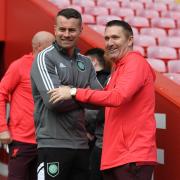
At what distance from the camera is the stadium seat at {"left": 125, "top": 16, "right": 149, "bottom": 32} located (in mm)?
8438

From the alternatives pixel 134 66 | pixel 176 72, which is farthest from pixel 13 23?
pixel 134 66

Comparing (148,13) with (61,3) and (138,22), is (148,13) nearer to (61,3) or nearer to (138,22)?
(138,22)

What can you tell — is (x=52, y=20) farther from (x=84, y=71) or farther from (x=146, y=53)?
(x=84, y=71)

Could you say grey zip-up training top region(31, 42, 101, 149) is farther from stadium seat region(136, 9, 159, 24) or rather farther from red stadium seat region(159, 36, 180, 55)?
stadium seat region(136, 9, 159, 24)

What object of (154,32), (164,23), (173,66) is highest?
(164,23)

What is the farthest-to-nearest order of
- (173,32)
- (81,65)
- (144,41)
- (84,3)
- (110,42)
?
1. (84,3)
2. (173,32)
3. (144,41)
4. (81,65)
5. (110,42)

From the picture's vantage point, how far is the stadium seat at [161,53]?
694 centimetres

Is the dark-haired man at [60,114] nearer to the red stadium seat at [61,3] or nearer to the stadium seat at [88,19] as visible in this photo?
the stadium seat at [88,19]

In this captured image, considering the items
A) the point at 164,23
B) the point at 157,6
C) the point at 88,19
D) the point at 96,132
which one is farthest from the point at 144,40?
the point at 96,132

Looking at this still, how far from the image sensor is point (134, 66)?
10.2ft

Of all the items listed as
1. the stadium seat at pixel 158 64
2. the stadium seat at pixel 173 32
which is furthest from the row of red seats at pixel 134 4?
the stadium seat at pixel 158 64

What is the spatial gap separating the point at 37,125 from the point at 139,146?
698 millimetres

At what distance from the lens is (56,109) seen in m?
3.26

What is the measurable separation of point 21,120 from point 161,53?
9.42 ft
